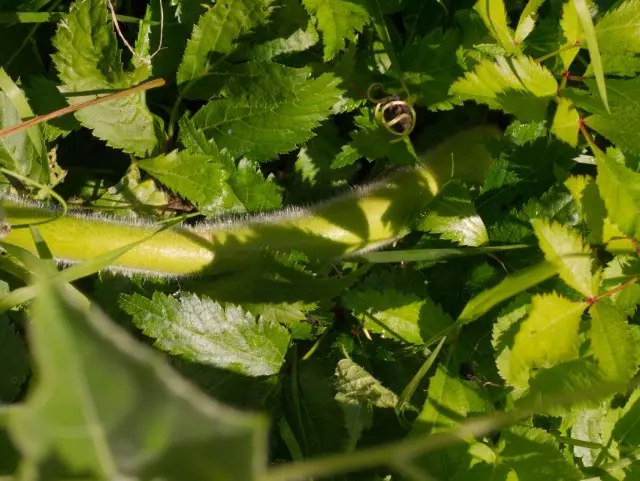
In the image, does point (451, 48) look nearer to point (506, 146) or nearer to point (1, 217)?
point (506, 146)

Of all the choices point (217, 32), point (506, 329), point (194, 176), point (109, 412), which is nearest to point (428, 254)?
point (506, 329)

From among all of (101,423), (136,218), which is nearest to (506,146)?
(136,218)

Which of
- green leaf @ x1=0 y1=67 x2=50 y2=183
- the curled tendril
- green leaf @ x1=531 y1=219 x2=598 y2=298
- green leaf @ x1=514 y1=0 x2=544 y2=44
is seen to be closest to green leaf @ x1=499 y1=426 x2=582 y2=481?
green leaf @ x1=531 y1=219 x2=598 y2=298

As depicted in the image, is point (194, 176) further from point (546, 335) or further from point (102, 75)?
point (546, 335)

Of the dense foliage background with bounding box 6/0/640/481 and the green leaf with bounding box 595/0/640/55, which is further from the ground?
the green leaf with bounding box 595/0/640/55

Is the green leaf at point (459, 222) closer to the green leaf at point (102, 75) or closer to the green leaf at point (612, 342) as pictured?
the green leaf at point (612, 342)

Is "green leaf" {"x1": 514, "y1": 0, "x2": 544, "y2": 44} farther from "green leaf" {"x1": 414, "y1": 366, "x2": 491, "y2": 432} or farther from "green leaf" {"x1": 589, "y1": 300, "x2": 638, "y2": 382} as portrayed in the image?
"green leaf" {"x1": 414, "y1": 366, "x2": 491, "y2": 432}
